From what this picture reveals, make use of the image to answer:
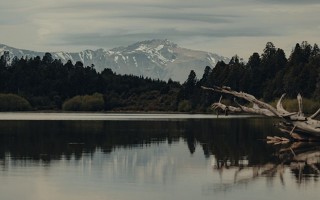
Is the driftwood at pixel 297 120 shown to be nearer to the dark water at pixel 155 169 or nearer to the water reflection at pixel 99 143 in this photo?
the dark water at pixel 155 169

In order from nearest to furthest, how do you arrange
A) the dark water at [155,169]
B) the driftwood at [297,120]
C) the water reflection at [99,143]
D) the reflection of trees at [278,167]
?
the dark water at [155,169]
the reflection of trees at [278,167]
the water reflection at [99,143]
the driftwood at [297,120]

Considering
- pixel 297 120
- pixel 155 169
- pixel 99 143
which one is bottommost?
pixel 155 169

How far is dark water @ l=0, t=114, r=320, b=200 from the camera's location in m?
34.2

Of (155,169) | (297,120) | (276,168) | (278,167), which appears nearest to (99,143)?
(297,120)

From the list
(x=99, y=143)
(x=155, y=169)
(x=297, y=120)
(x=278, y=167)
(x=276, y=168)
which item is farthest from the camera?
(x=99, y=143)

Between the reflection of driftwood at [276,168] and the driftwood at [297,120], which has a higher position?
the driftwood at [297,120]

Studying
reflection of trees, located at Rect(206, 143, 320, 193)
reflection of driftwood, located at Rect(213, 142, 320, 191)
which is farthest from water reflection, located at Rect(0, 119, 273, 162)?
reflection of driftwood, located at Rect(213, 142, 320, 191)

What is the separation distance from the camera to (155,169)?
43750 mm

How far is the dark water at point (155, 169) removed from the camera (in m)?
34.2

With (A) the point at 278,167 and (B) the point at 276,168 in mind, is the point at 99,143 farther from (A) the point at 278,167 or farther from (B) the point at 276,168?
(B) the point at 276,168

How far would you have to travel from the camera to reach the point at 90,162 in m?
46.6

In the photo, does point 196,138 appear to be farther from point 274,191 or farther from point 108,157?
point 274,191

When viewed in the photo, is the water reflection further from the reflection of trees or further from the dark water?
the reflection of trees

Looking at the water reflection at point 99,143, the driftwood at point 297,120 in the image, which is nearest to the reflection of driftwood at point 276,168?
the water reflection at point 99,143
